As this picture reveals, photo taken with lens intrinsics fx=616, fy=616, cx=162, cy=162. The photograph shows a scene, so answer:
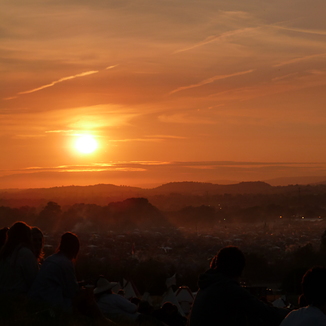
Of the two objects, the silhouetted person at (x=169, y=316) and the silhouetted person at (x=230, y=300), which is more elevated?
the silhouetted person at (x=230, y=300)

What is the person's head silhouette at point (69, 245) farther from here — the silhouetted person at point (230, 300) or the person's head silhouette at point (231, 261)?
the person's head silhouette at point (231, 261)

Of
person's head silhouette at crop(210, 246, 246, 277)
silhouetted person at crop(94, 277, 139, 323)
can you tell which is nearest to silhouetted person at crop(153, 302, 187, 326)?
silhouetted person at crop(94, 277, 139, 323)

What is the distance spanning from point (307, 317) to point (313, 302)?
13cm

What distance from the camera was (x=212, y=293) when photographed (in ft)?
18.8

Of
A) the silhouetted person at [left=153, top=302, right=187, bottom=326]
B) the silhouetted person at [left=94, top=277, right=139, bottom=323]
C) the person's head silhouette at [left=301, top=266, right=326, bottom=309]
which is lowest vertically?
the silhouetted person at [left=153, top=302, right=187, bottom=326]

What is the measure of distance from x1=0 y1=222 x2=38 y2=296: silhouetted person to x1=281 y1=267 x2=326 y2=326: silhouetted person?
4.39 meters

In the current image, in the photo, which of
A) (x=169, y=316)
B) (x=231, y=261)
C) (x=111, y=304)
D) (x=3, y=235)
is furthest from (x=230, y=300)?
(x=3, y=235)

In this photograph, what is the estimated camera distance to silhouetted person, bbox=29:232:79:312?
7.98 metres

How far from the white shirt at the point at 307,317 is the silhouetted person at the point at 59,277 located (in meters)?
3.84

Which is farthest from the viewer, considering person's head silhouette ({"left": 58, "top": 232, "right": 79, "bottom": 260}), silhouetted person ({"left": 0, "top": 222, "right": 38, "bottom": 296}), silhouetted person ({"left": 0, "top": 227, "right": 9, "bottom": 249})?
silhouetted person ({"left": 0, "top": 227, "right": 9, "bottom": 249})

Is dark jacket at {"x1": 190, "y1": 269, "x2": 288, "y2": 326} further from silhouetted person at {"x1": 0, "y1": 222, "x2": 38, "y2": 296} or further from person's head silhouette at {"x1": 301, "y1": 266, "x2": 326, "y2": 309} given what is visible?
silhouetted person at {"x1": 0, "y1": 222, "x2": 38, "y2": 296}

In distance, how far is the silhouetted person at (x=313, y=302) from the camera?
469cm

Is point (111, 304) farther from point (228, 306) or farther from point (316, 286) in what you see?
point (316, 286)

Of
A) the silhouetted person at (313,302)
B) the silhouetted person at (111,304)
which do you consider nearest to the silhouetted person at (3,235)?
the silhouetted person at (111,304)
